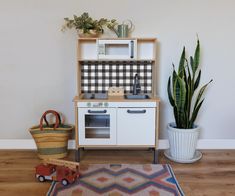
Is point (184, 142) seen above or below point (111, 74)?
below

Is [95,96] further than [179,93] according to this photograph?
Yes

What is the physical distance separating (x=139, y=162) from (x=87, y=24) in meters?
1.66

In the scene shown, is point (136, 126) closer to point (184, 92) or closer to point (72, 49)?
point (184, 92)

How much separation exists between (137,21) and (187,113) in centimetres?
125

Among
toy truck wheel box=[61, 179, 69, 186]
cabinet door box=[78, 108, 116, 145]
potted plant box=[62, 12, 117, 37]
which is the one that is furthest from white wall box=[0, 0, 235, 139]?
toy truck wheel box=[61, 179, 69, 186]

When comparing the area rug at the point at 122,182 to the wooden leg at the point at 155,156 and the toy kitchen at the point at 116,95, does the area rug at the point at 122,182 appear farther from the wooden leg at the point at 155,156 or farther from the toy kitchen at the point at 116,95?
the toy kitchen at the point at 116,95

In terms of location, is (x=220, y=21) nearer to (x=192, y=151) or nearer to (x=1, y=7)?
(x=192, y=151)

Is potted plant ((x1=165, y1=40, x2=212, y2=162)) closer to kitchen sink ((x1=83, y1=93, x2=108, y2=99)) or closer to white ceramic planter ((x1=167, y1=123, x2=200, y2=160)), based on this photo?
white ceramic planter ((x1=167, y1=123, x2=200, y2=160))

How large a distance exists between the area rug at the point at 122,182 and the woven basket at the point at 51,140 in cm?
42

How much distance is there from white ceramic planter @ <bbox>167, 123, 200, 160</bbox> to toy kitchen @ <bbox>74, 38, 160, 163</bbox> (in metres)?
0.26

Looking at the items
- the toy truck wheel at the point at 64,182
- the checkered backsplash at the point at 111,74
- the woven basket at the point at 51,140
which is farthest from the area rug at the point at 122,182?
the checkered backsplash at the point at 111,74

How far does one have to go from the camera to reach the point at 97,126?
112 inches

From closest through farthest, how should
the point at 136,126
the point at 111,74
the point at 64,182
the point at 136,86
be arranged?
the point at 64,182 → the point at 136,126 → the point at 136,86 → the point at 111,74

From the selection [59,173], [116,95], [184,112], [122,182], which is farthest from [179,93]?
[59,173]
